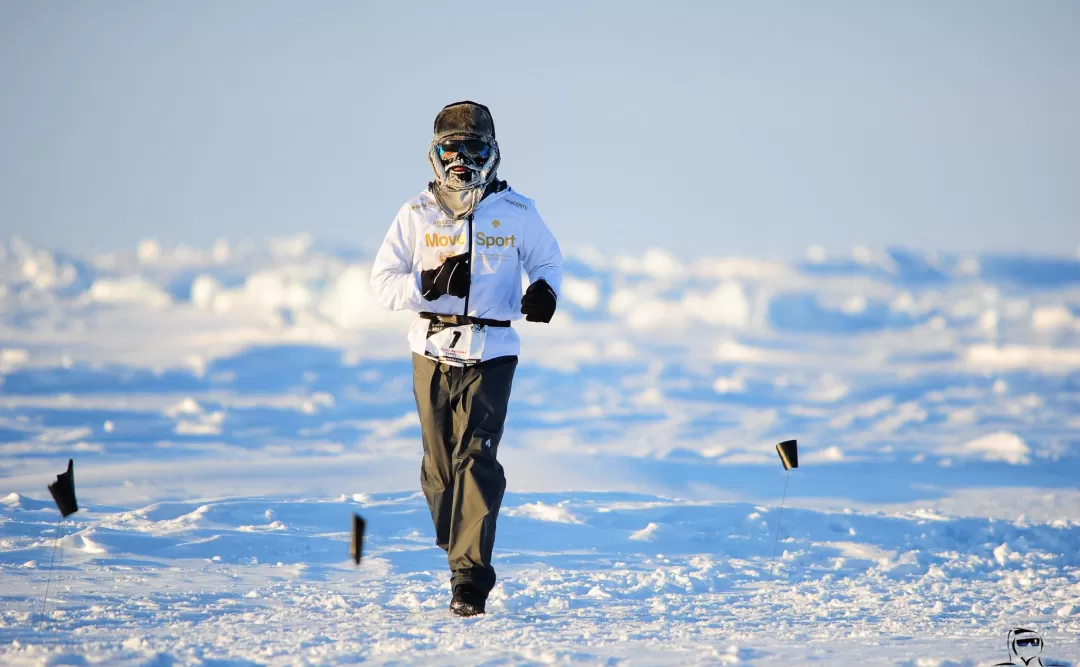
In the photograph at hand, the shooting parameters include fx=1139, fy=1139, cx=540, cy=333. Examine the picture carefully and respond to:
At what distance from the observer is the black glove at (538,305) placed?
543 centimetres

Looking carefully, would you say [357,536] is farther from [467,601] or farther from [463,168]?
[463,168]

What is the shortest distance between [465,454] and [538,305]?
80 centimetres

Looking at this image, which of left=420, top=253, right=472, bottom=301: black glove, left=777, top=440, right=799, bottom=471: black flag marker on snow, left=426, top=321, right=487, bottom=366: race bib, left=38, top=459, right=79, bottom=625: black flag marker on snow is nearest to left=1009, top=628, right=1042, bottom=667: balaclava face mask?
left=777, top=440, right=799, bottom=471: black flag marker on snow

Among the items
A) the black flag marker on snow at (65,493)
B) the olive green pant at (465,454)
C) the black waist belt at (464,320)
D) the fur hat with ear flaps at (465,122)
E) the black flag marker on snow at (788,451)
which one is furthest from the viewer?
the black flag marker on snow at (788,451)

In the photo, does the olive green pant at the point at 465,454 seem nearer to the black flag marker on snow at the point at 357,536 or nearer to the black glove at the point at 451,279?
the black glove at the point at 451,279

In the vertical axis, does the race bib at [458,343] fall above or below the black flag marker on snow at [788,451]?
above

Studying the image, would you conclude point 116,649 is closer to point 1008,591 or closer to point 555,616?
point 555,616

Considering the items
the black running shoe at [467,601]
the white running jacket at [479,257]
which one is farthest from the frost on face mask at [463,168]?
the black running shoe at [467,601]

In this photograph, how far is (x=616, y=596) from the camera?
593cm

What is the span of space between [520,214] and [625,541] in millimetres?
2936

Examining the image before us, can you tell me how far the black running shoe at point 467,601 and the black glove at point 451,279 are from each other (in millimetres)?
1385

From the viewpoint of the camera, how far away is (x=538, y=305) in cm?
543

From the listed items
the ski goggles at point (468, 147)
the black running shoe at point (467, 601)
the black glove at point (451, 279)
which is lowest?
the black running shoe at point (467, 601)

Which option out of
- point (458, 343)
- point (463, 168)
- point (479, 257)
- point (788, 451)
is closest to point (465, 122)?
point (463, 168)
